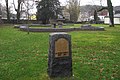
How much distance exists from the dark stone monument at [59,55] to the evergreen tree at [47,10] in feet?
146

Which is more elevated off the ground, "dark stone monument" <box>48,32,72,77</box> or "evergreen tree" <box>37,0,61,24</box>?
"evergreen tree" <box>37,0,61,24</box>

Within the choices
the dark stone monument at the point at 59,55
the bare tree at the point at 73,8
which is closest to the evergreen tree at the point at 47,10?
the bare tree at the point at 73,8

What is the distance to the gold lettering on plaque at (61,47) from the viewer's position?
6856 mm

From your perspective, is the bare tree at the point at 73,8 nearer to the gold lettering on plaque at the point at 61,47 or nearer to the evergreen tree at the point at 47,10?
the evergreen tree at the point at 47,10

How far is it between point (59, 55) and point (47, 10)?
147 feet

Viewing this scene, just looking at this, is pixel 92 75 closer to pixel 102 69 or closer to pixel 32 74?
pixel 102 69

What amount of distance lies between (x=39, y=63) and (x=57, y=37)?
2472mm

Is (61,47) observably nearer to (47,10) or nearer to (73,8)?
(47,10)

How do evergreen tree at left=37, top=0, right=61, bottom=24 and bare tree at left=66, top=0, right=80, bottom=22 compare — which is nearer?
Result: evergreen tree at left=37, top=0, right=61, bottom=24

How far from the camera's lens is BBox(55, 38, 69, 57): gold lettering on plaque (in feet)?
22.5

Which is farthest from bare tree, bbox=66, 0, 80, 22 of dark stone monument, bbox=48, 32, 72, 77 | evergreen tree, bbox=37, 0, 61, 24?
dark stone monument, bbox=48, 32, 72, 77

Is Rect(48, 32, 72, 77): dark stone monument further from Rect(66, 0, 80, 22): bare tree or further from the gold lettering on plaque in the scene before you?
Rect(66, 0, 80, 22): bare tree

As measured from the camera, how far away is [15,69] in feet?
26.4

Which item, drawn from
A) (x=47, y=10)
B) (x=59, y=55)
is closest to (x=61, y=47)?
(x=59, y=55)
